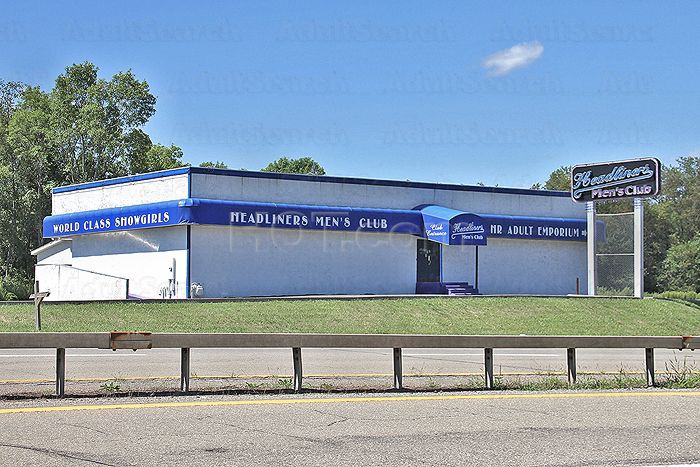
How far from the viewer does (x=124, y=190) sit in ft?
129

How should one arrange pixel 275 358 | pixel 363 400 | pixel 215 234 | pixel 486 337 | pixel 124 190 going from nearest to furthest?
pixel 363 400, pixel 486 337, pixel 275 358, pixel 215 234, pixel 124 190

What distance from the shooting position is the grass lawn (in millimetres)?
26953

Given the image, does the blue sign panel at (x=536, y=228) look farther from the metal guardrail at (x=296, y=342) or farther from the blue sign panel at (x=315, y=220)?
the metal guardrail at (x=296, y=342)

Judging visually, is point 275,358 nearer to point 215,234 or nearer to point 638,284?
point 215,234

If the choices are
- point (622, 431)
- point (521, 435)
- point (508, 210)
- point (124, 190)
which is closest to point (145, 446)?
point (521, 435)

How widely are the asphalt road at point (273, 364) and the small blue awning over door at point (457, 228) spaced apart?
677 inches

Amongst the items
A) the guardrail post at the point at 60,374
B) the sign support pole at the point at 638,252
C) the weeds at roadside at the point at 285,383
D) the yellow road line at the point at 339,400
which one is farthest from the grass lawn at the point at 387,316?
the yellow road line at the point at 339,400

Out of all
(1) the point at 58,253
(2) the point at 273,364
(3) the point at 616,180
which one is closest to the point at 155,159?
(1) the point at 58,253

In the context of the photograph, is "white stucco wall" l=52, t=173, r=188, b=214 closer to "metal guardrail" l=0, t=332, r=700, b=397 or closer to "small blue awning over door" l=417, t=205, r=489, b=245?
"small blue awning over door" l=417, t=205, r=489, b=245

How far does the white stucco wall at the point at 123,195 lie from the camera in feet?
121

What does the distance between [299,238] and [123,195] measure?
7.58 m

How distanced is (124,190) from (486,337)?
28.7m

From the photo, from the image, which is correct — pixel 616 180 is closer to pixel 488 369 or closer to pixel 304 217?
pixel 304 217

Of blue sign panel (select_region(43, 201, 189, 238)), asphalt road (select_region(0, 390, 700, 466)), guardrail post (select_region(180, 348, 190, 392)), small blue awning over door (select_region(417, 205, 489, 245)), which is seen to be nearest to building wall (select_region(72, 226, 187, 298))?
blue sign panel (select_region(43, 201, 189, 238))
